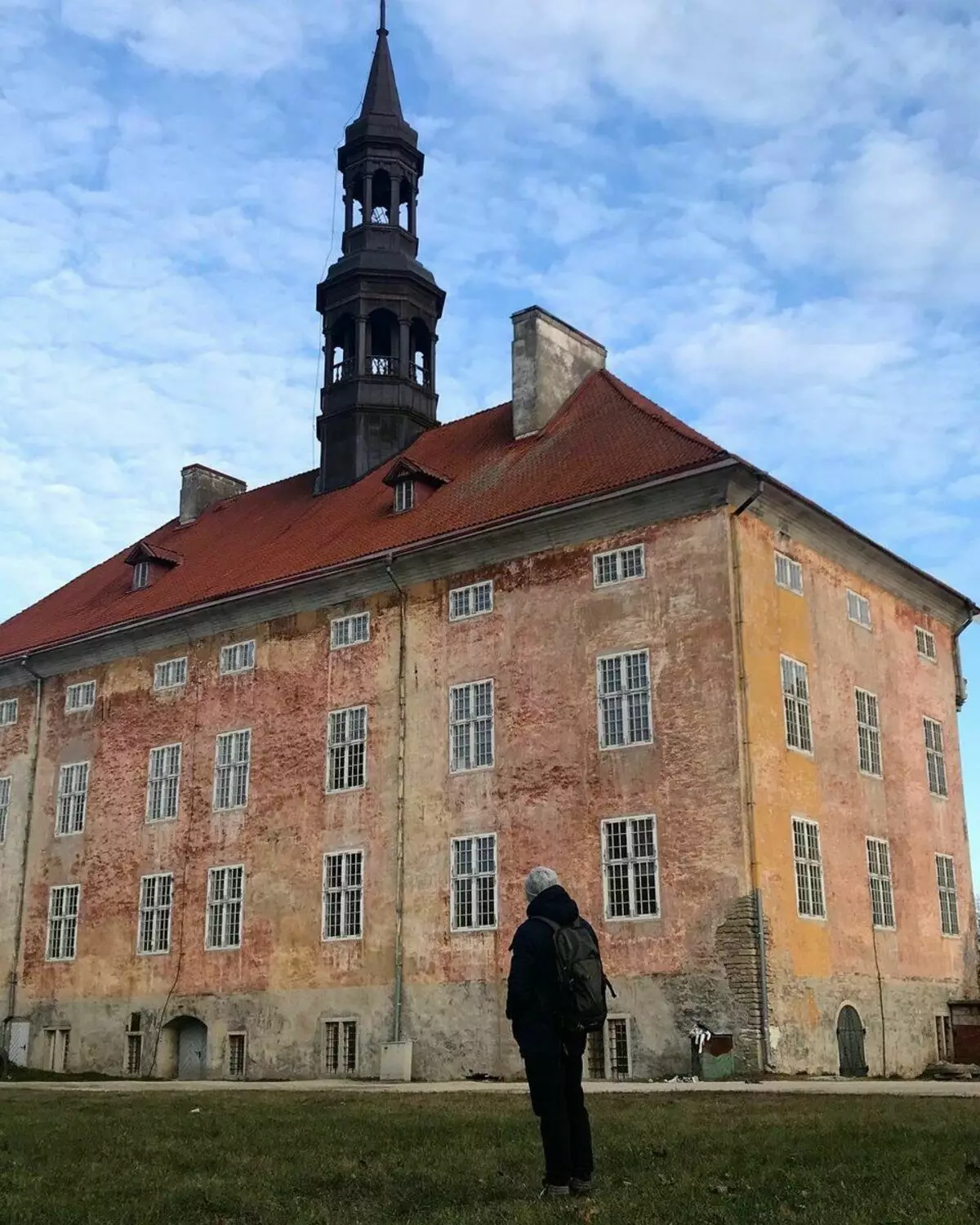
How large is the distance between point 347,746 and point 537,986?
23.1 meters

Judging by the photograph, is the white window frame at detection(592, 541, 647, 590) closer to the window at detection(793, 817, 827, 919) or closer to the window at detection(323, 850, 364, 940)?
the window at detection(793, 817, 827, 919)

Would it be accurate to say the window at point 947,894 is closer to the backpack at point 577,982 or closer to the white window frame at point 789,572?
the white window frame at point 789,572

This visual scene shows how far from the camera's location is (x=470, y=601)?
30.1m

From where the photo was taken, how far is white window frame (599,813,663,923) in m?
25.5

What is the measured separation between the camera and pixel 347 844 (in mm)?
30578

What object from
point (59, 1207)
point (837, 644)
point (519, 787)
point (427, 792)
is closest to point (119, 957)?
point (427, 792)

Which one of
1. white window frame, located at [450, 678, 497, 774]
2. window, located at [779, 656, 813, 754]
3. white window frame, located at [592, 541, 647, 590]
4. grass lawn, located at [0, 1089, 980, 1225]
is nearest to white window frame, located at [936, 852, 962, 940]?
window, located at [779, 656, 813, 754]

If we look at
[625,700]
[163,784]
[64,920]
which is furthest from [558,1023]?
[64,920]

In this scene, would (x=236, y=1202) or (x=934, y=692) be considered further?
(x=934, y=692)

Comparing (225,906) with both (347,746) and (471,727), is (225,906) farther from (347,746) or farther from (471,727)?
(471,727)

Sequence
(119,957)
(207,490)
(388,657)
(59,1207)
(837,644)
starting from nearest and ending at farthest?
1. (59,1207)
2. (837,644)
3. (388,657)
4. (119,957)
5. (207,490)

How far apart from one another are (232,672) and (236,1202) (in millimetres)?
26224

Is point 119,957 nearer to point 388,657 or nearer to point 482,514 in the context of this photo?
point 388,657

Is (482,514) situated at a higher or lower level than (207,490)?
lower
